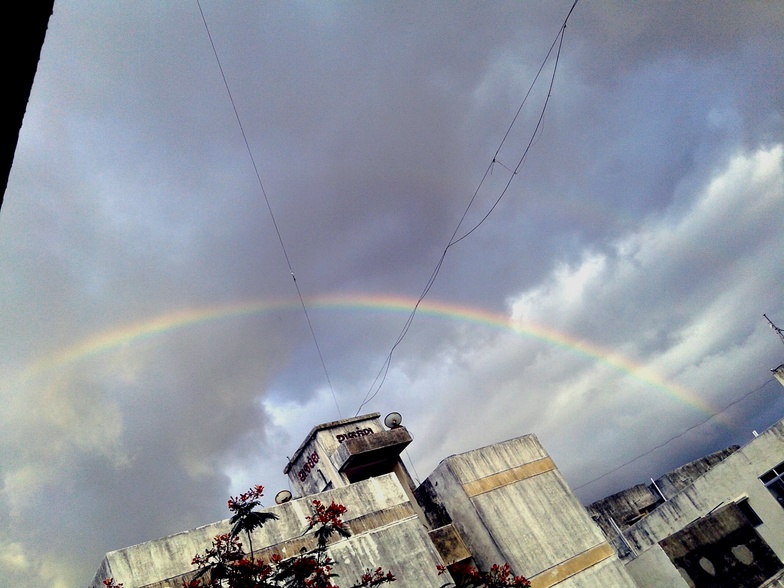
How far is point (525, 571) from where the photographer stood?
19016 millimetres

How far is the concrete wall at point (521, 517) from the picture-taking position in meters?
19.7

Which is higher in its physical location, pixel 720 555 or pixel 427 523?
pixel 427 523

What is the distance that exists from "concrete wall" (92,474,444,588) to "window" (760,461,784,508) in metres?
27.0

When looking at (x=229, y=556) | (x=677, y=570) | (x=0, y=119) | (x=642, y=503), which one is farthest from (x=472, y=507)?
(x=642, y=503)

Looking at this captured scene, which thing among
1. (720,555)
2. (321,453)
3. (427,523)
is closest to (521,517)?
(427,523)

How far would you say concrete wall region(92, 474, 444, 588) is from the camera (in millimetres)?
12617

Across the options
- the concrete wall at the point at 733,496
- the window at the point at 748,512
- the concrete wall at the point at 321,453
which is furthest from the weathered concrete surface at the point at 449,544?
the window at the point at 748,512

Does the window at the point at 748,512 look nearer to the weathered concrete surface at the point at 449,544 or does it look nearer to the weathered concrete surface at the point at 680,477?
the weathered concrete surface at the point at 680,477

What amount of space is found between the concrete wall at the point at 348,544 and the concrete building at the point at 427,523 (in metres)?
0.03

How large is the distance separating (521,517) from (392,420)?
1041 cm

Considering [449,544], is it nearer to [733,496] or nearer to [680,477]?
[733,496]

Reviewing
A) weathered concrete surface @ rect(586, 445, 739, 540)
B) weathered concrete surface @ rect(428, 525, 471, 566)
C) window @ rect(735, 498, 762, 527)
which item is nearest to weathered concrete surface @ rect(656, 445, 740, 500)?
weathered concrete surface @ rect(586, 445, 739, 540)

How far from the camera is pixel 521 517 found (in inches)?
827

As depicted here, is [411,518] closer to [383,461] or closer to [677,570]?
[383,461]
